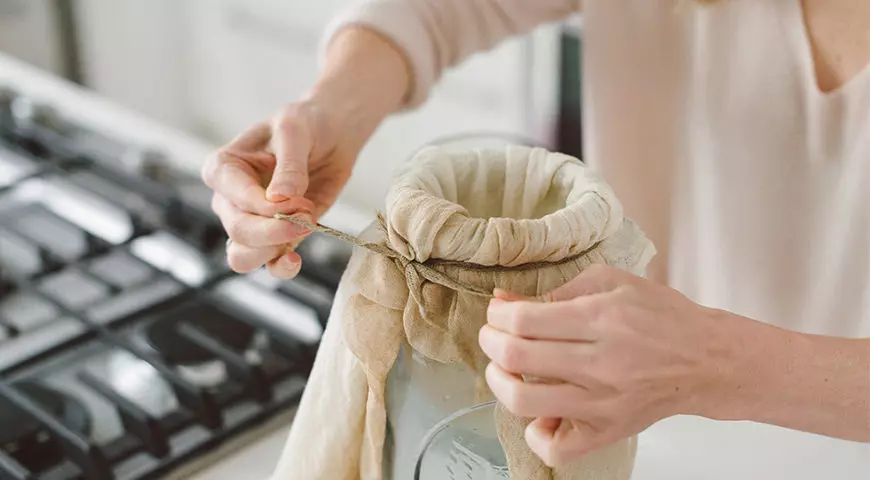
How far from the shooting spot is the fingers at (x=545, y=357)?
1.18 feet

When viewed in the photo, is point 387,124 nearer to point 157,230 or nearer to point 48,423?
point 157,230

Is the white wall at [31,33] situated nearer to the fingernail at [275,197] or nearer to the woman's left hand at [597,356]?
the fingernail at [275,197]

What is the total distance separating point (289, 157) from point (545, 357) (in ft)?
0.76

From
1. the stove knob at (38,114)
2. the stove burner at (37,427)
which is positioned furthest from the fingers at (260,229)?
the stove knob at (38,114)

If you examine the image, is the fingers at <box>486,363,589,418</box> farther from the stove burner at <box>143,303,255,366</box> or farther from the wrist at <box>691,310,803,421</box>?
the stove burner at <box>143,303,255,366</box>

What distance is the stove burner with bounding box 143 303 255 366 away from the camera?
716 millimetres

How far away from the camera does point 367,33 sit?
2.30ft

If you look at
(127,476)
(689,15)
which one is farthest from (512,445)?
(689,15)

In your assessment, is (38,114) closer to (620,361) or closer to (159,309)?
(159,309)

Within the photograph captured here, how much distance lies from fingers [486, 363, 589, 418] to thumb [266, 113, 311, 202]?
188 millimetres

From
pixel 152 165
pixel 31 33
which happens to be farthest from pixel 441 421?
Result: pixel 31 33

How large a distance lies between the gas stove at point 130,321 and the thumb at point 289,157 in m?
0.19

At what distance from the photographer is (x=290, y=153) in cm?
54

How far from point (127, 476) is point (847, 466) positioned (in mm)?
434
